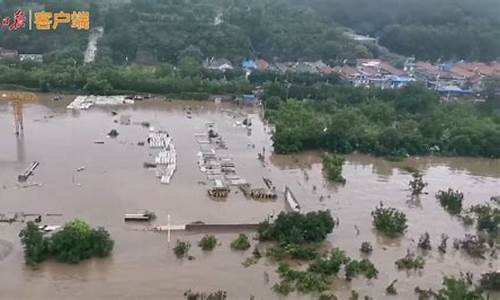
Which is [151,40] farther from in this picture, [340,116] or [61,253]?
[61,253]

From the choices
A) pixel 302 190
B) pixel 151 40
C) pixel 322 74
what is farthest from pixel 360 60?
pixel 302 190

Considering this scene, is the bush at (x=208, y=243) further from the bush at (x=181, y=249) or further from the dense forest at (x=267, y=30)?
the dense forest at (x=267, y=30)

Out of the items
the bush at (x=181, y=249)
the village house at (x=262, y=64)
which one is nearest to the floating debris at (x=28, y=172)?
the bush at (x=181, y=249)

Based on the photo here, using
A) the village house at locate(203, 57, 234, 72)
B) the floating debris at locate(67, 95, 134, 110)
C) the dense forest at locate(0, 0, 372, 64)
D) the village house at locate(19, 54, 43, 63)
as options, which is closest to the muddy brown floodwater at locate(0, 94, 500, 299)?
the floating debris at locate(67, 95, 134, 110)

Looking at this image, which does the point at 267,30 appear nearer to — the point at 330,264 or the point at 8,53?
the point at 8,53

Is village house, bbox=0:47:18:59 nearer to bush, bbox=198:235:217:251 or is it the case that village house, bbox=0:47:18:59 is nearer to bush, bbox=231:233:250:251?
bush, bbox=198:235:217:251
